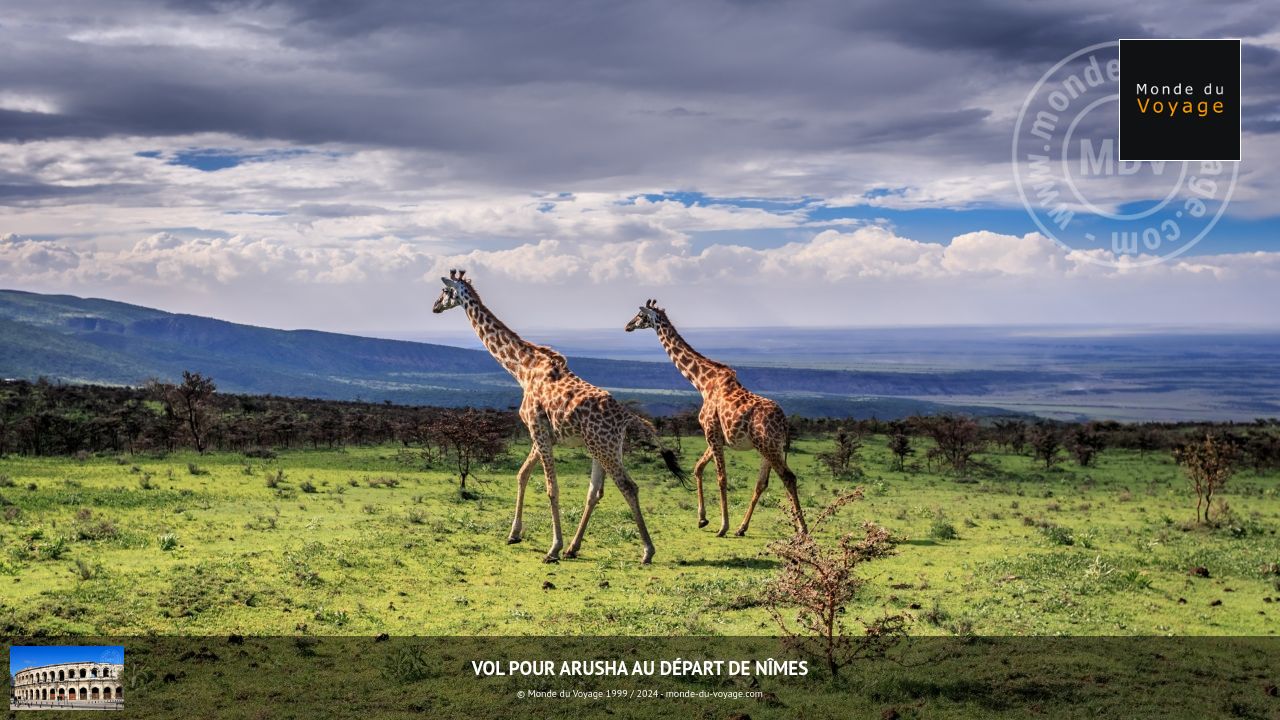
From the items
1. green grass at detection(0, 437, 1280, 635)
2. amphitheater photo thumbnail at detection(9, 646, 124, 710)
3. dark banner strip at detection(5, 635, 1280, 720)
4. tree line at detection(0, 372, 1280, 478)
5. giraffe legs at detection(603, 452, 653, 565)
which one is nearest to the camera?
amphitheater photo thumbnail at detection(9, 646, 124, 710)

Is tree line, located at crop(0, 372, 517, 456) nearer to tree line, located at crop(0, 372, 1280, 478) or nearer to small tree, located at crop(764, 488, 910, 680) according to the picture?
tree line, located at crop(0, 372, 1280, 478)

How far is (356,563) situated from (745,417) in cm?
853

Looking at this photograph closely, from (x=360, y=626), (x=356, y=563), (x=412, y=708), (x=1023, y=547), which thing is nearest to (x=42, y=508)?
(x=356, y=563)

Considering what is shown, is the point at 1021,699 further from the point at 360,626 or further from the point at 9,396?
the point at 9,396

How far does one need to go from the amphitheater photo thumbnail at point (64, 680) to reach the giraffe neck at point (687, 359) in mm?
14025

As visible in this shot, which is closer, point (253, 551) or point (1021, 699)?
point (1021, 699)

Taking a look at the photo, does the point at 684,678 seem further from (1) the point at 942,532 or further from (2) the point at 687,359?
(2) the point at 687,359

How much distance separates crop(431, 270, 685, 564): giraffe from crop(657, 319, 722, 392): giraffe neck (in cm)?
386

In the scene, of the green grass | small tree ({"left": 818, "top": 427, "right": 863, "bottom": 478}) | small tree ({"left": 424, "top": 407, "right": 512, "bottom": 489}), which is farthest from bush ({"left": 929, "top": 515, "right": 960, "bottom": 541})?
small tree ({"left": 818, "top": 427, "right": 863, "bottom": 478})

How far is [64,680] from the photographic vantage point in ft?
31.9

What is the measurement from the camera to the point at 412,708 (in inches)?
385

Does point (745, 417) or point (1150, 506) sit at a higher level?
point (745, 417)

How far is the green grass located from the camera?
1280cm

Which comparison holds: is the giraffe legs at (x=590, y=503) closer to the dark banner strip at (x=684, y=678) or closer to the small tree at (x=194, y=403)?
the dark banner strip at (x=684, y=678)
